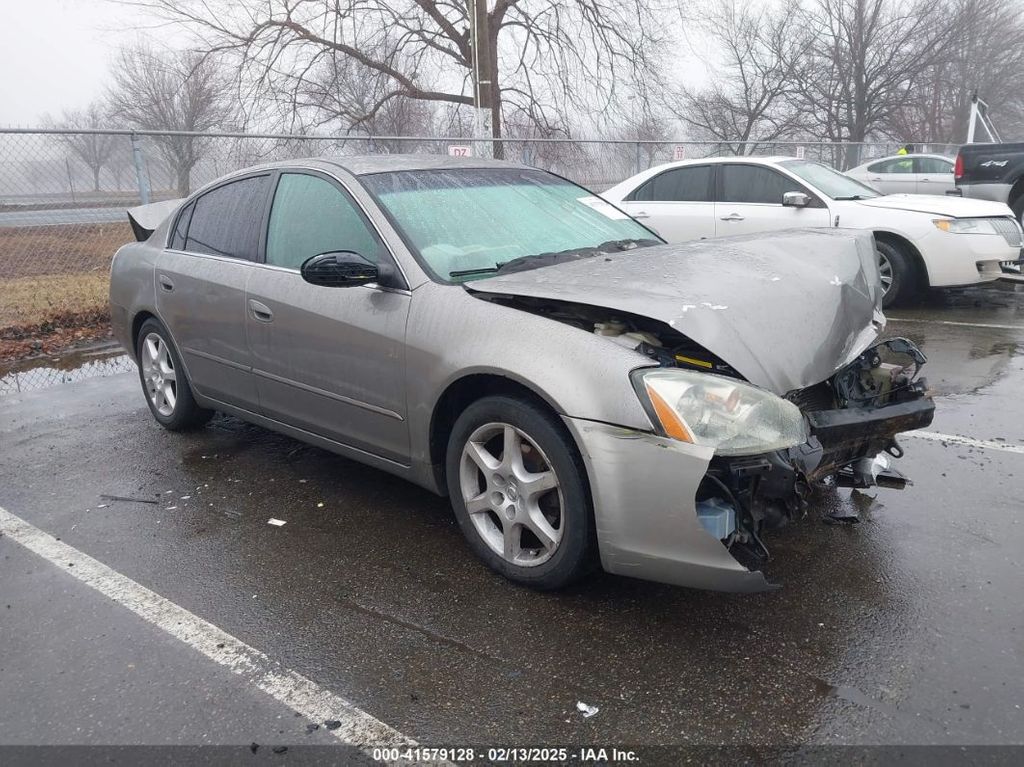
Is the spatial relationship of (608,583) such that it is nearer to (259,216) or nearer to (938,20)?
(259,216)

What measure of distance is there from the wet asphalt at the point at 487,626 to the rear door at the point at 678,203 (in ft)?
16.2

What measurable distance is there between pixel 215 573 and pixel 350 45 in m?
18.0

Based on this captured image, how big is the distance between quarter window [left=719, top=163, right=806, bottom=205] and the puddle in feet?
20.4

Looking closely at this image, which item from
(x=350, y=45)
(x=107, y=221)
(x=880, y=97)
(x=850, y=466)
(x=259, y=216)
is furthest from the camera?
(x=880, y=97)

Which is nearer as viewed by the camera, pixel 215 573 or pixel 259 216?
pixel 215 573

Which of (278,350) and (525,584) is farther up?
(278,350)

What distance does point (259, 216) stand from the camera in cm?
422

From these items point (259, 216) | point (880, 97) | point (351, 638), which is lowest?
point (351, 638)

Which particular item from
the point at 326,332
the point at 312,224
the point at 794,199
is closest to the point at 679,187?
the point at 794,199

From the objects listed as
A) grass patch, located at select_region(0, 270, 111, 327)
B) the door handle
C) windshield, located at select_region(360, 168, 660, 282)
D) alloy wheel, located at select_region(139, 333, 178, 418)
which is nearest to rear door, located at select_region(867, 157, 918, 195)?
windshield, located at select_region(360, 168, 660, 282)

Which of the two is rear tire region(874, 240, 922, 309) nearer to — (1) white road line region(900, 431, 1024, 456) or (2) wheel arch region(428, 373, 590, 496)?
(1) white road line region(900, 431, 1024, 456)

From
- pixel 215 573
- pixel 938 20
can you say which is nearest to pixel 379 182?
pixel 215 573

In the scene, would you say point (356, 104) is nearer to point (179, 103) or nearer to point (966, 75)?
point (179, 103)

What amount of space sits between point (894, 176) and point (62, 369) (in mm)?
15607
